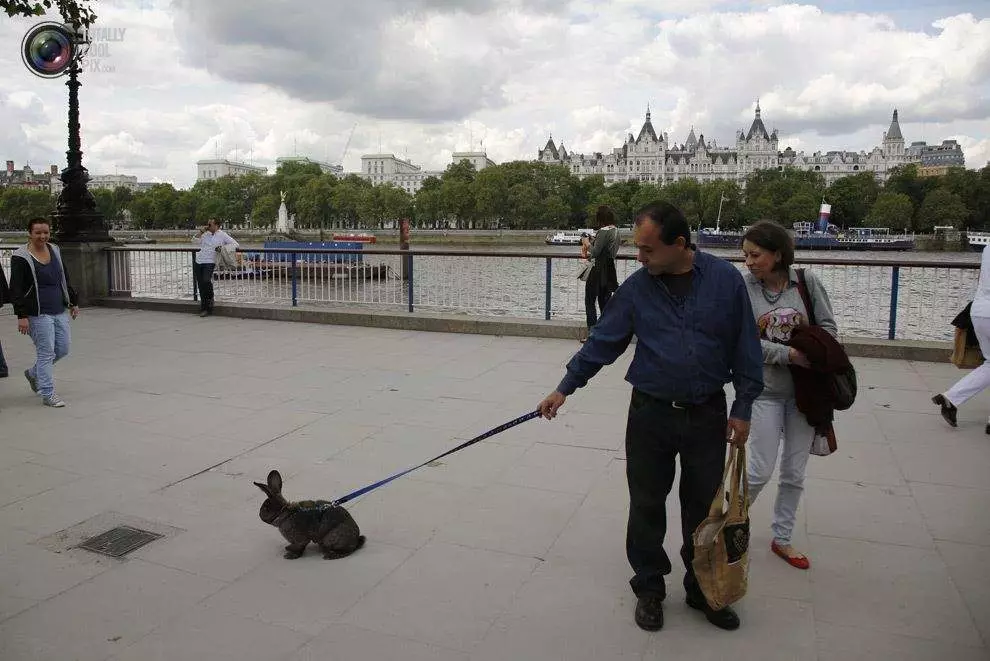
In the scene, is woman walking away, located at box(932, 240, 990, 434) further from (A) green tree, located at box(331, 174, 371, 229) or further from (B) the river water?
(A) green tree, located at box(331, 174, 371, 229)

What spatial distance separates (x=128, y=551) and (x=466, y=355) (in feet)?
18.2

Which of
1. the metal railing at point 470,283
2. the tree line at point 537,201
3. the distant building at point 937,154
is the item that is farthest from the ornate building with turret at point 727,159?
the metal railing at point 470,283

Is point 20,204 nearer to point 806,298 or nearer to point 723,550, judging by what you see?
point 806,298

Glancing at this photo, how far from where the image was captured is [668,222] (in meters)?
2.74

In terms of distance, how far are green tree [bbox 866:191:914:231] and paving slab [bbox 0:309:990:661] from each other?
99.4 metres

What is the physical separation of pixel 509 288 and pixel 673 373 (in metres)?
10.00

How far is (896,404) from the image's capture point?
6.62 m

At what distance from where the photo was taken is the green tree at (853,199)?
105m

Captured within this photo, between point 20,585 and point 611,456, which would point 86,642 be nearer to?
point 20,585

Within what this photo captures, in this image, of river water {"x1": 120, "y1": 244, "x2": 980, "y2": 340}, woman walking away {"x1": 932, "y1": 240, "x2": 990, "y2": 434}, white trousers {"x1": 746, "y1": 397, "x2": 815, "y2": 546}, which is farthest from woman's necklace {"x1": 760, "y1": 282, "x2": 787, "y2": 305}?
river water {"x1": 120, "y1": 244, "x2": 980, "y2": 340}

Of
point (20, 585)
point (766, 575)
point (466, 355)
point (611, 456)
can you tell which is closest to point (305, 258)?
point (466, 355)

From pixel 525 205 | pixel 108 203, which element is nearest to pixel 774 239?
pixel 525 205

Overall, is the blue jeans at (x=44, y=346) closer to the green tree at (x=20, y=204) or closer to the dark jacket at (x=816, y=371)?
the dark jacket at (x=816, y=371)

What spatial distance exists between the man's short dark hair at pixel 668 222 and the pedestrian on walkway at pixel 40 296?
5.90 metres
